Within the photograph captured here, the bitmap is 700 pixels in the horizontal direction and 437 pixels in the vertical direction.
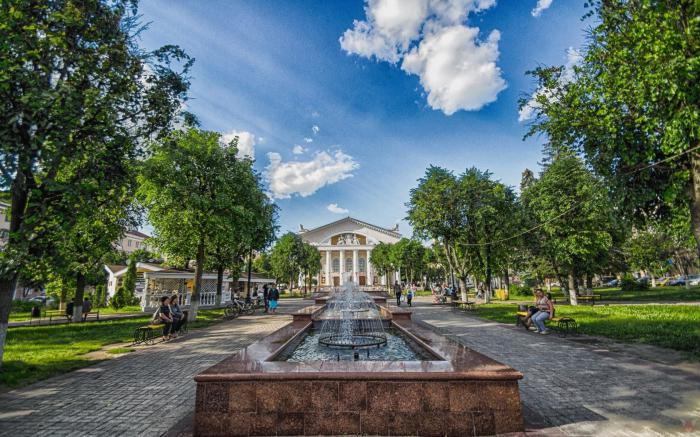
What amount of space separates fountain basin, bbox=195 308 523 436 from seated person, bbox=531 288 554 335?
865cm

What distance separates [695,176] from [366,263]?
77029 millimetres

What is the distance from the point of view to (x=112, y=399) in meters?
5.40

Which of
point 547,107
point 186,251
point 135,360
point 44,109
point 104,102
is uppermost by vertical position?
point 547,107

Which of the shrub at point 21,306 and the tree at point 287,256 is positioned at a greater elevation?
the tree at point 287,256

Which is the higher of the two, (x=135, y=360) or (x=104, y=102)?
(x=104, y=102)

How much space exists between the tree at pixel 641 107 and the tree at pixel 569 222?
12.8 meters

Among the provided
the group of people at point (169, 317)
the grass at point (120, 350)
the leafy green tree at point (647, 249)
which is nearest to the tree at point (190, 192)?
the group of people at point (169, 317)

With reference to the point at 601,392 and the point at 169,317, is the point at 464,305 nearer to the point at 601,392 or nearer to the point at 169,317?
the point at 169,317

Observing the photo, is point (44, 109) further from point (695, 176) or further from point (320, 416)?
point (695, 176)

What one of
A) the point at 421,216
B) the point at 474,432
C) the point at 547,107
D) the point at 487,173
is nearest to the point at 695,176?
the point at 547,107

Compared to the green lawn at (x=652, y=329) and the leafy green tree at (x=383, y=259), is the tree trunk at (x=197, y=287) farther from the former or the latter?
the leafy green tree at (x=383, y=259)

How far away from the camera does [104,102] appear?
7.71 meters

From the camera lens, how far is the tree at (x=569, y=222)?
71.1ft

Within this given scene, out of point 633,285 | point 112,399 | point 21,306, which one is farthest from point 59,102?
point 633,285
